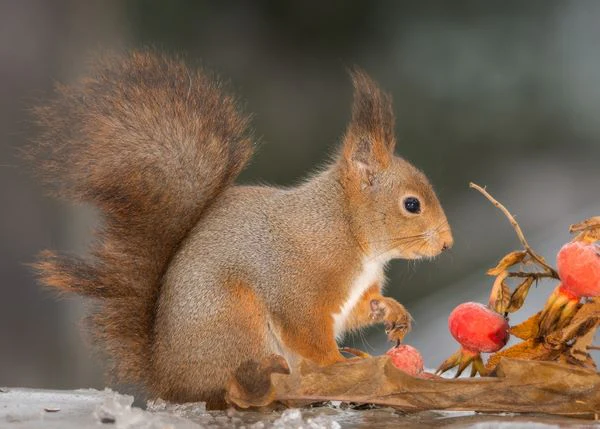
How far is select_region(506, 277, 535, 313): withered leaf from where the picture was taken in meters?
1.01

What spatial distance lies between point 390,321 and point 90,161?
50 centimetres

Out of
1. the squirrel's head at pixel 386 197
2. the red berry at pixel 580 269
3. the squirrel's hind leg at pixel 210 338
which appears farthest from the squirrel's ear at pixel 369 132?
the red berry at pixel 580 269

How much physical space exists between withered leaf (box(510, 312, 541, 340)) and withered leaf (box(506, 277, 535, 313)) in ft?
0.07

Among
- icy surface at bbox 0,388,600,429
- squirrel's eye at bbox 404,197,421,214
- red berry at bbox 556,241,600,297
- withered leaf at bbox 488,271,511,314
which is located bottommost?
icy surface at bbox 0,388,600,429

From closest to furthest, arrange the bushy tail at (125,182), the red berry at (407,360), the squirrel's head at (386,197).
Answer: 1. the red berry at (407,360)
2. the bushy tail at (125,182)
3. the squirrel's head at (386,197)

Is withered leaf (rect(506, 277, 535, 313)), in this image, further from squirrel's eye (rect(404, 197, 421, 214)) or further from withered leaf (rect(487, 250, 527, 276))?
squirrel's eye (rect(404, 197, 421, 214))

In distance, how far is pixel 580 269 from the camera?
0.96 m

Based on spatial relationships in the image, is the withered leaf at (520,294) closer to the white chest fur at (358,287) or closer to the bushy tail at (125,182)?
the white chest fur at (358,287)

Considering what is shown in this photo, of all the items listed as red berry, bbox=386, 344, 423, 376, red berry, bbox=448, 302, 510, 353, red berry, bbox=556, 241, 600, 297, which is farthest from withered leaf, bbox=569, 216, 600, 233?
red berry, bbox=386, 344, 423, 376

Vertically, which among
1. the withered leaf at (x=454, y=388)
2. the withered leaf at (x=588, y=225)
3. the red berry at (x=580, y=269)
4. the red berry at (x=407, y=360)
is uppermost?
the withered leaf at (x=588, y=225)

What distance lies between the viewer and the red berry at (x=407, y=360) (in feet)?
3.64

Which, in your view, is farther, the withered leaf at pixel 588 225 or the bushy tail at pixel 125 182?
the bushy tail at pixel 125 182

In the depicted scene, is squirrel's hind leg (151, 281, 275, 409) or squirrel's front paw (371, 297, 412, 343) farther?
squirrel's front paw (371, 297, 412, 343)

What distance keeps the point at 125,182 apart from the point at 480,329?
20.7 inches
